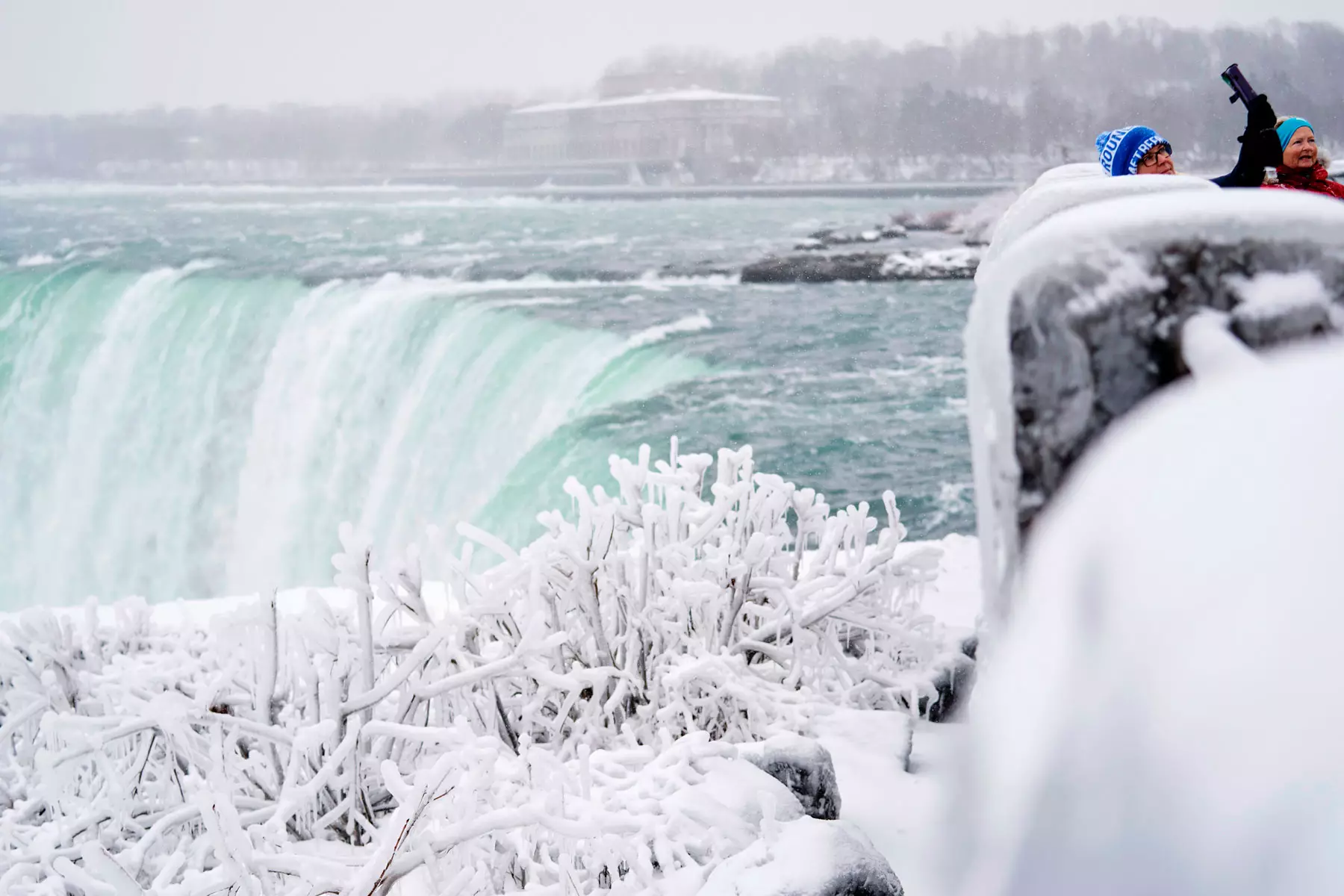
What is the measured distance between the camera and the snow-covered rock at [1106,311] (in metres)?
0.53

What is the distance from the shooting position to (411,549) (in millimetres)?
2234

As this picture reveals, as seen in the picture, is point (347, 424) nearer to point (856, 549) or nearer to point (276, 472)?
point (276, 472)

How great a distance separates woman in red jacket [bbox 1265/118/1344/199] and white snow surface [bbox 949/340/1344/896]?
3.25 metres

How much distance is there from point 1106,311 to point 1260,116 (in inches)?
135

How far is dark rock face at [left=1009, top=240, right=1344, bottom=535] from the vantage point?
53cm

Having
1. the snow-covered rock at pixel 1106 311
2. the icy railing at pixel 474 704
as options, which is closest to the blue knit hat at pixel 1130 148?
the icy railing at pixel 474 704

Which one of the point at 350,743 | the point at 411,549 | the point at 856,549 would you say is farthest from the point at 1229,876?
the point at 856,549

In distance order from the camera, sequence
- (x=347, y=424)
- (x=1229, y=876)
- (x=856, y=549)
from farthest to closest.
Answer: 1. (x=347, y=424)
2. (x=856, y=549)
3. (x=1229, y=876)

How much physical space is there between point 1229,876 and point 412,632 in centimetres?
216

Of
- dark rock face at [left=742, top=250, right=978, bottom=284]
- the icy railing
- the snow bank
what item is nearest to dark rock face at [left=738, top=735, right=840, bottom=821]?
the icy railing

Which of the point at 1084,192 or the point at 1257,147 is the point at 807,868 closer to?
the point at 1084,192

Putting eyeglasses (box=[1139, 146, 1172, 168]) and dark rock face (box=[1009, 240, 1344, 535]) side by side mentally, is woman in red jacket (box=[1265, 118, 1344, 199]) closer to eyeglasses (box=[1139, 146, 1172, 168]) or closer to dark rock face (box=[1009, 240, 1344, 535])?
eyeglasses (box=[1139, 146, 1172, 168])

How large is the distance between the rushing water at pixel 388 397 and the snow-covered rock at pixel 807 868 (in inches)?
292

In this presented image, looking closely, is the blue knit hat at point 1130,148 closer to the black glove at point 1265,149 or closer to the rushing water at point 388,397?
the black glove at point 1265,149
